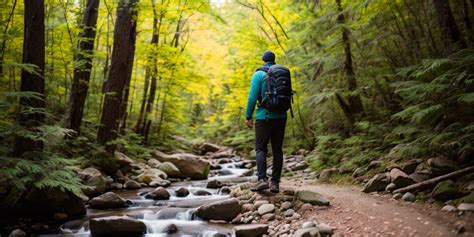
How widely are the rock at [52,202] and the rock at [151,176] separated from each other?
3654 millimetres

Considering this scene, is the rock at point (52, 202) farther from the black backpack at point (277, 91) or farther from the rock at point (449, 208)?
the rock at point (449, 208)

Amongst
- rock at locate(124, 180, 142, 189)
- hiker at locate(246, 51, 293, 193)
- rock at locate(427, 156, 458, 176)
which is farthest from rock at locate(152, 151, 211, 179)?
rock at locate(427, 156, 458, 176)

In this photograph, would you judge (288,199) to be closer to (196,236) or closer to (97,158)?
(196,236)

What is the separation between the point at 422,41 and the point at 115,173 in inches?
360

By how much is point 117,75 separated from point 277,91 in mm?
6474

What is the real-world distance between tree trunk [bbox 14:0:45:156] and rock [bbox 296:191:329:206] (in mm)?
4758

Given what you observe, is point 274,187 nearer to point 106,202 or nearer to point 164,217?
point 164,217

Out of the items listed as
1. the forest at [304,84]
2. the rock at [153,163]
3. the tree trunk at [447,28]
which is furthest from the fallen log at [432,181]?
the rock at [153,163]

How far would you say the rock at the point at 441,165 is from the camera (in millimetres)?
4852

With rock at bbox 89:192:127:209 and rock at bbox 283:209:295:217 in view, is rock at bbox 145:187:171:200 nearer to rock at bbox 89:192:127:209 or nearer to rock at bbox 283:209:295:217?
rock at bbox 89:192:127:209

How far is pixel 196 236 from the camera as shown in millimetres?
5016

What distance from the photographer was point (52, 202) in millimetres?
6035

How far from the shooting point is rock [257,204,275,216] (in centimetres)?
513

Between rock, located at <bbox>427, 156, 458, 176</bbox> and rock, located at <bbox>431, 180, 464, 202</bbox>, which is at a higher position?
rock, located at <bbox>427, 156, 458, 176</bbox>
